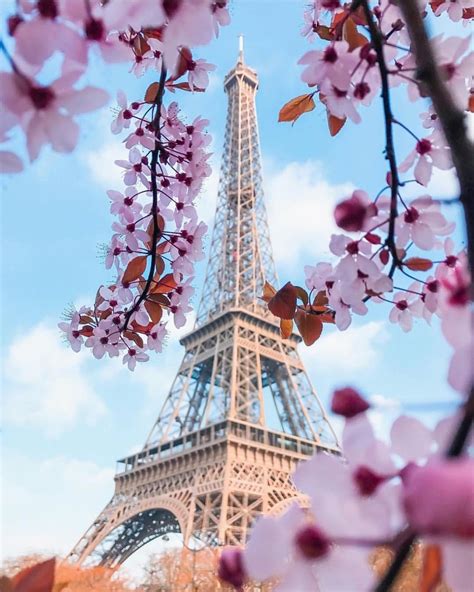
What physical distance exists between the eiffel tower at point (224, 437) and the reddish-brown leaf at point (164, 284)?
1074 centimetres

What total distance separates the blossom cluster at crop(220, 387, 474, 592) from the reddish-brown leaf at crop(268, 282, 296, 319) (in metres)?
0.81

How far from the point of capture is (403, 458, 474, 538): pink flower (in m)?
0.25

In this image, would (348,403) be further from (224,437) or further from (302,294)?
(224,437)

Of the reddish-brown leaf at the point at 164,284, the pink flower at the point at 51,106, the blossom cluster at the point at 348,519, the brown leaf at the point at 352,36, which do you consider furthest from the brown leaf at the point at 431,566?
the reddish-brown leaf at the point at 164,284

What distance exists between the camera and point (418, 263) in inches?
38.9

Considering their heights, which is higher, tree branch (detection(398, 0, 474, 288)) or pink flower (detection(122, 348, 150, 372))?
pink flower (detection(122, 348, 150, 372))

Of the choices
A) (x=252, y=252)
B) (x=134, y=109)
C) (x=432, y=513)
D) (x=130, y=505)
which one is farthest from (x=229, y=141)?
(x=432, y=513)

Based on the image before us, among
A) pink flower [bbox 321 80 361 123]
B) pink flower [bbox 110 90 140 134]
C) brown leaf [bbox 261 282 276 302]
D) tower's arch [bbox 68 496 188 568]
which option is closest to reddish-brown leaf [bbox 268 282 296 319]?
brown leaf [bbox 261 282 276 302]

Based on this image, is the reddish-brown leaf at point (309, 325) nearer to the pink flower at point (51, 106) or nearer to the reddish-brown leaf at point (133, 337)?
the reddish-brown leaf at point (133, 337)

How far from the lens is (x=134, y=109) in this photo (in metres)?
1.56

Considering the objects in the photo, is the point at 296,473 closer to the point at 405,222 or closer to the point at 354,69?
the point at 405,222

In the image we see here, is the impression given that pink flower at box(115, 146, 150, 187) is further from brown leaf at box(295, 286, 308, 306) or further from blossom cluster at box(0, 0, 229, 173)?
blossom cluster at box(0, 0, 229, 173)

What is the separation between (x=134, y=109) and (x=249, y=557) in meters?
1.42

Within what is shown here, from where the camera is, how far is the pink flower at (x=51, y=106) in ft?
1.79
